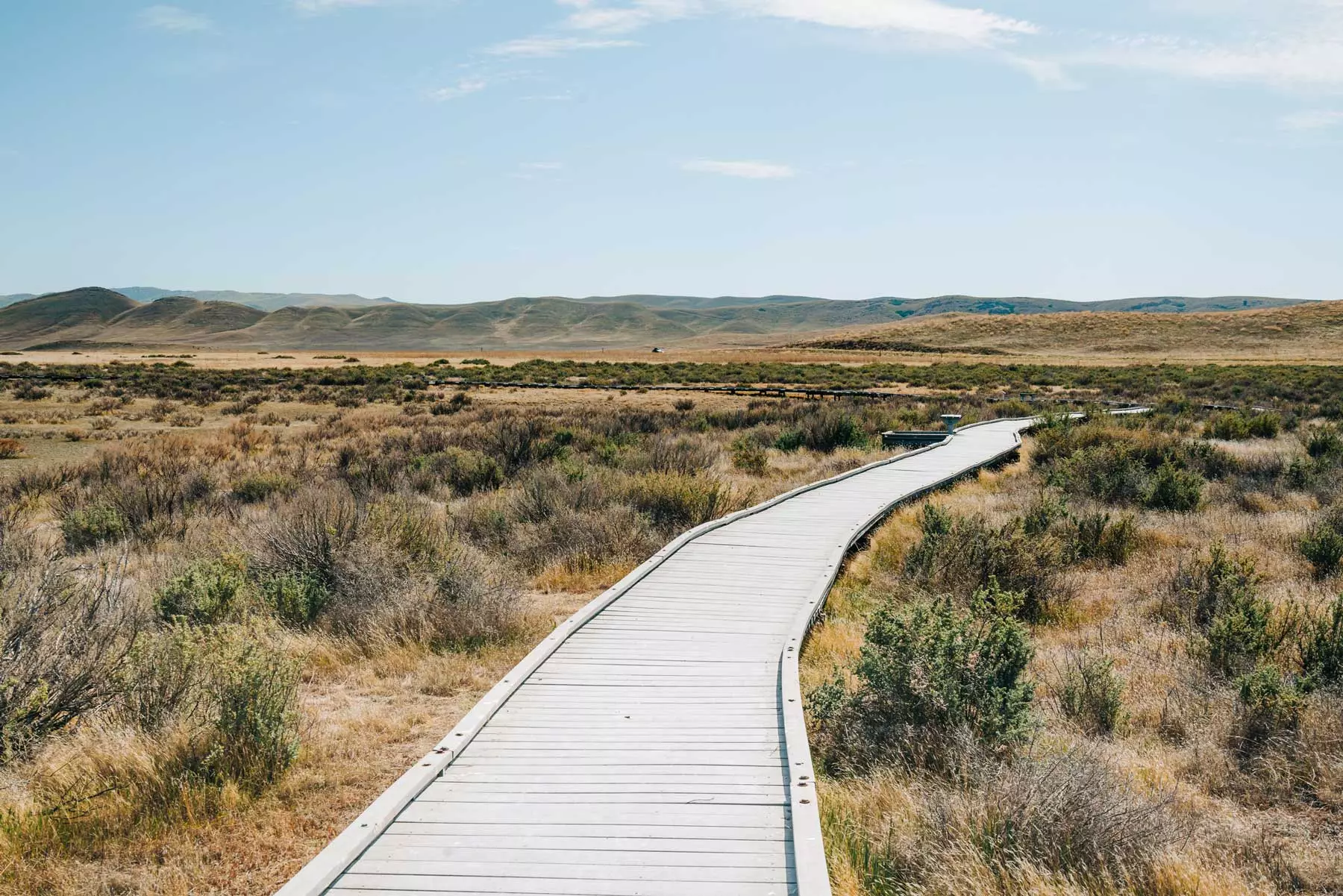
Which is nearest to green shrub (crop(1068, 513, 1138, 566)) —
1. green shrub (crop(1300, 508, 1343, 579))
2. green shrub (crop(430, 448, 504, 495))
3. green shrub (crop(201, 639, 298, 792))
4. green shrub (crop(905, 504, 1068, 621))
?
green shrub (crop(905, 504, 1068, 621))

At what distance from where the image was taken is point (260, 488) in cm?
1416

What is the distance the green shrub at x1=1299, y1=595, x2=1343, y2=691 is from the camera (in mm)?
5766

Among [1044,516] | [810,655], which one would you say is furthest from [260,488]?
[1044,516]

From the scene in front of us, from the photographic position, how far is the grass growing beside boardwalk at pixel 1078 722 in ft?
12.9

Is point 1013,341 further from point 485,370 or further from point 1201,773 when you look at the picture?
point 1201,773

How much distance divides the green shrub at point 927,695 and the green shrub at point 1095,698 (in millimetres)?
491

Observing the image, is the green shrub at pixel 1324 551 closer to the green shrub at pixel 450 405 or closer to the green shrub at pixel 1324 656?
the green shrub at pixel 1324 656

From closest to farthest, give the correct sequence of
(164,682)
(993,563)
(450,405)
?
(164,682)
(993,563)
(450,405)

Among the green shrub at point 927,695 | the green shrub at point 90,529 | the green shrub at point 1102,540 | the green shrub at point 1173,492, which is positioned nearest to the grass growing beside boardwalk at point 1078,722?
the green shrub at point 927,695

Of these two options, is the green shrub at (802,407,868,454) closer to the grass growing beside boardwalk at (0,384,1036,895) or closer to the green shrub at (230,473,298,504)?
the grass growing beside boardwalk at (0,384,1036,895)

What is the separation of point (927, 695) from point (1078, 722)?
3.84ft

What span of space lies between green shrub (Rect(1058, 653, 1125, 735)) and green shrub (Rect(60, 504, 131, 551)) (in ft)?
34.8

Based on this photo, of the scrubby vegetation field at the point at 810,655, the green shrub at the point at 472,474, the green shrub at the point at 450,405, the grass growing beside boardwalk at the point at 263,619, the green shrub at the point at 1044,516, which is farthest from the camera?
the green shrub at the point at 450,405

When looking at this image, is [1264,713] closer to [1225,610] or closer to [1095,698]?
[1095,698]
